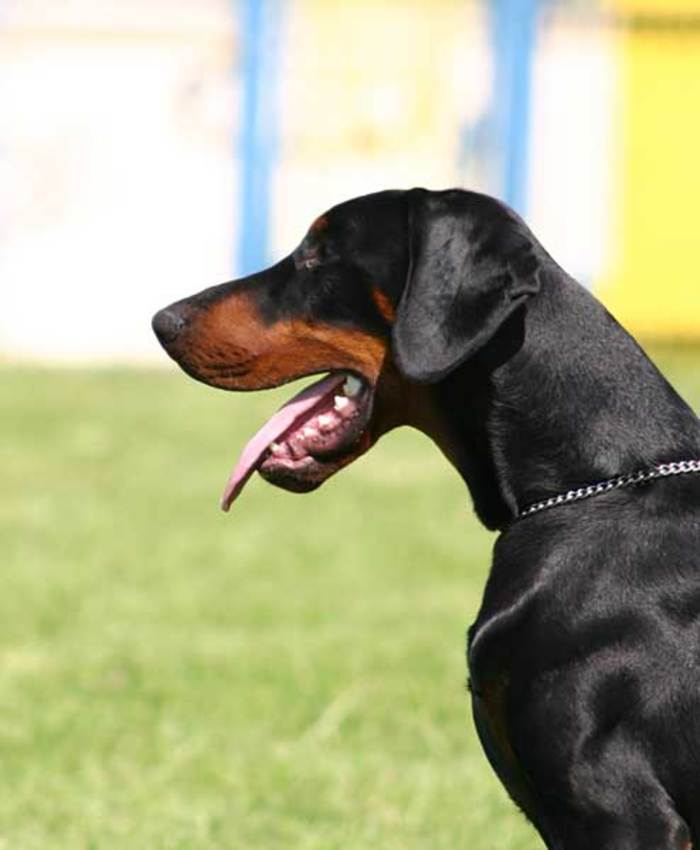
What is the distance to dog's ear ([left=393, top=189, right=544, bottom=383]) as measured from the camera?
3.94 metres

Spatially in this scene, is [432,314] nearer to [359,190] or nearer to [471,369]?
[471,369]

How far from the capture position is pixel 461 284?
3.97 meters

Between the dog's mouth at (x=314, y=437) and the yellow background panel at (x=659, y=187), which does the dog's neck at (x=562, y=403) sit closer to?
the dog's mouth at (x=314, y=437)

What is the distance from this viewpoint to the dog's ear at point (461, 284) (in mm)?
3938

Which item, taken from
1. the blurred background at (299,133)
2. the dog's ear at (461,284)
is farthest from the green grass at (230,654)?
the blurred background at (299,133)

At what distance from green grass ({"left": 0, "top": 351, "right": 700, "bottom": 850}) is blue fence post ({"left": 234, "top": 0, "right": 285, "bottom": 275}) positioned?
5.16 metres

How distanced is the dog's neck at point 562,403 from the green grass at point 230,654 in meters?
1.63

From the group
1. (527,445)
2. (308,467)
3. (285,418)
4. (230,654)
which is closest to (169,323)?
(285,418)

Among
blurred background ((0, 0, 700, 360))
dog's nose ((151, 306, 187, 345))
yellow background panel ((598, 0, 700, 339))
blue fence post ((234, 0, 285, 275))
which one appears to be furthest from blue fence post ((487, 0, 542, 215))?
dog's nose ((151, 306, 187, 345))

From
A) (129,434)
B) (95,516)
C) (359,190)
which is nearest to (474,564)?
(95,516)

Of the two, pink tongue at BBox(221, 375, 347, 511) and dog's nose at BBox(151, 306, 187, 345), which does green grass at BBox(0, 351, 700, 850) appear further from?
dog's nose at BBox(151, 306, 187, 345)

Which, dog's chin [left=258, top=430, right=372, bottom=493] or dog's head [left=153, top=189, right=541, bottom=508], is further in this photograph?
dog's chin [left=258, top=430, right=372, bottom=493]

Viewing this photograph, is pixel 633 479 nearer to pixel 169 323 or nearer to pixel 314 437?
pixel 314 437

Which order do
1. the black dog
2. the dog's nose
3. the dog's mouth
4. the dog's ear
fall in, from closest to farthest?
the black dog → the dog's ear → the dog's mouth → the dog's nose
